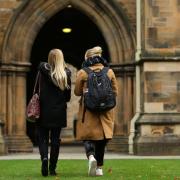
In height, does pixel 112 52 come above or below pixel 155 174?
above

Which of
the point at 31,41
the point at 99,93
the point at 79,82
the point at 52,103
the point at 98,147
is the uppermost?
the point at 31,41

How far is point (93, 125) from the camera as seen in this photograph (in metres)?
10.2

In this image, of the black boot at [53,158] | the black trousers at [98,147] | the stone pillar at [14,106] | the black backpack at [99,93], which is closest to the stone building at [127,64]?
the stone pillar at [14,106]

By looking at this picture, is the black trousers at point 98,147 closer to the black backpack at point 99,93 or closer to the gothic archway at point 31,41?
the black backpack at point 99,93

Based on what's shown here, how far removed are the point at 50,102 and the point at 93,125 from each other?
675 mm

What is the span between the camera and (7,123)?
798 inches

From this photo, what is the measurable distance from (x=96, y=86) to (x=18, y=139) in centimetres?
1037

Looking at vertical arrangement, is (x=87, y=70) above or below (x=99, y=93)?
above

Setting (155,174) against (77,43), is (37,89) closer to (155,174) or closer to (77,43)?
(155,174)

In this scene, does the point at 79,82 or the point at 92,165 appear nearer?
the point at 92,165

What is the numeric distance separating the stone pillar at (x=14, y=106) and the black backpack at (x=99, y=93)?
10118mm

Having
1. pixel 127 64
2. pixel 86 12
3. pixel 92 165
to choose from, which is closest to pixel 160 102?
pixel 127 64

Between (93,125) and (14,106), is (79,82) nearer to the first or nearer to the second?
(93,125)

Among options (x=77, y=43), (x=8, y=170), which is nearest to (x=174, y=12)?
(x=8, y=170)
